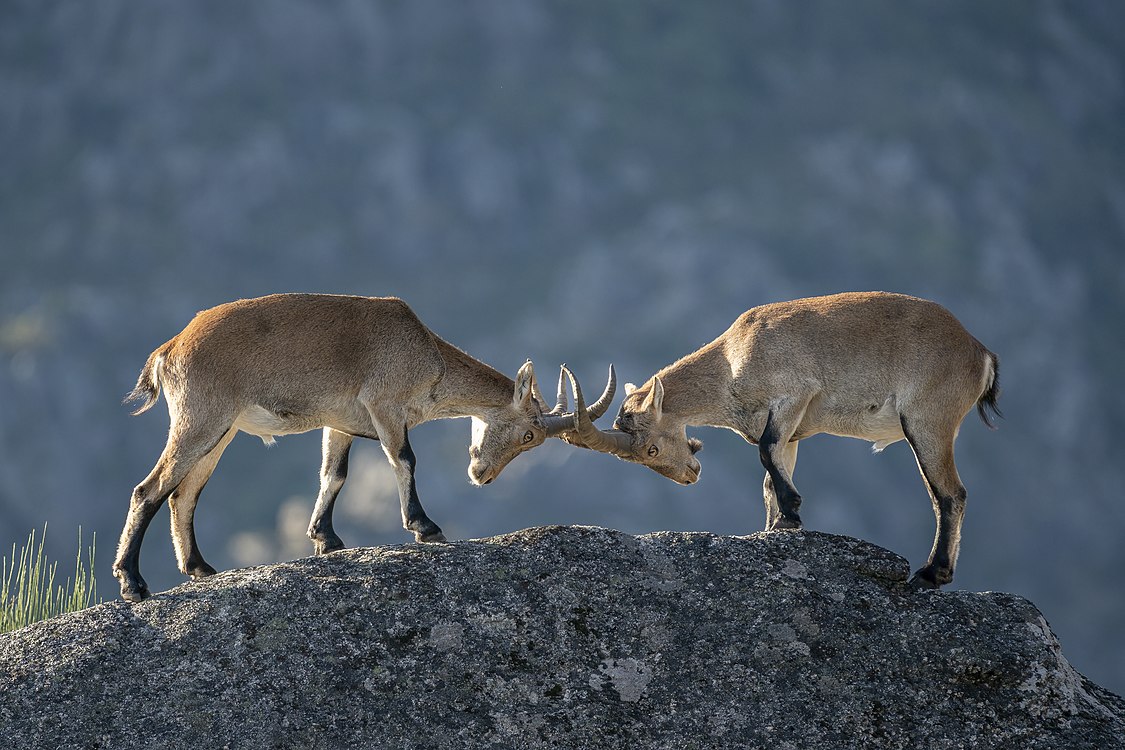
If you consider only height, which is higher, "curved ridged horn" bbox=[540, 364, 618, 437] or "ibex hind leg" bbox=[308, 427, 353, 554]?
"curved ridged horn" bbox=[540, 364, 618, 437]

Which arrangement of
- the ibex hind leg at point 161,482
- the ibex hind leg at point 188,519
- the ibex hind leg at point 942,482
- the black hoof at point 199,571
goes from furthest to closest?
1. the ibex hind leg at point 188,519
2. the black hoof at point 199,571
3. the ibex hind leg at point 942,482
4. the ibex hind leg at point 161,482

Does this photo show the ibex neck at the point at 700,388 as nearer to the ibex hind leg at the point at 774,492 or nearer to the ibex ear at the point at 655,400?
the ibex ear at the point at 655,400

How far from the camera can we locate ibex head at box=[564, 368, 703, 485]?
13125 millimetres

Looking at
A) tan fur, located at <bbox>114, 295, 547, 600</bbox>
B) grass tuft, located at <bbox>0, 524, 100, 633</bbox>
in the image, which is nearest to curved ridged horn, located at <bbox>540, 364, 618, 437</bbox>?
tan fur, located at <bbox>114, 295, 547, 600</bbox>

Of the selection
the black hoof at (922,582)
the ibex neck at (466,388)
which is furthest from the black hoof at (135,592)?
the black hoof at (922,582)

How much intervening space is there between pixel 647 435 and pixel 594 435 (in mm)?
614

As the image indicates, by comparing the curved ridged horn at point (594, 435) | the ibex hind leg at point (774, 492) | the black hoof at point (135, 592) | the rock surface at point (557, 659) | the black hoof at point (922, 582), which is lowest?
the rock surface at point (557, 659)

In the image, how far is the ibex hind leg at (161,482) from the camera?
36.4ft

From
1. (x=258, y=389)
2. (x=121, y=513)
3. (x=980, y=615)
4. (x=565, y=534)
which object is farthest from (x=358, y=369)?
(x=121, y=513)

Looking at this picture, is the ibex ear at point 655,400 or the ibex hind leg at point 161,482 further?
the ibex ear at point 655,400

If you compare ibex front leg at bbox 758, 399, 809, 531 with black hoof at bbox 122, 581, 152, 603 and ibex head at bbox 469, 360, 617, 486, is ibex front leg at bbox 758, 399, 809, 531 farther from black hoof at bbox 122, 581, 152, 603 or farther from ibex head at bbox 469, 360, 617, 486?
black hoof at bbox 122, 581, 152, 603

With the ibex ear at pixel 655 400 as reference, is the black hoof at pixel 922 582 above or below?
below

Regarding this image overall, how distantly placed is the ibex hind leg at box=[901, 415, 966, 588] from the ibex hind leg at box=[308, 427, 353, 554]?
15.7 feet

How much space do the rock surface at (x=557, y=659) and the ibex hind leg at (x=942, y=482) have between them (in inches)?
45.7
